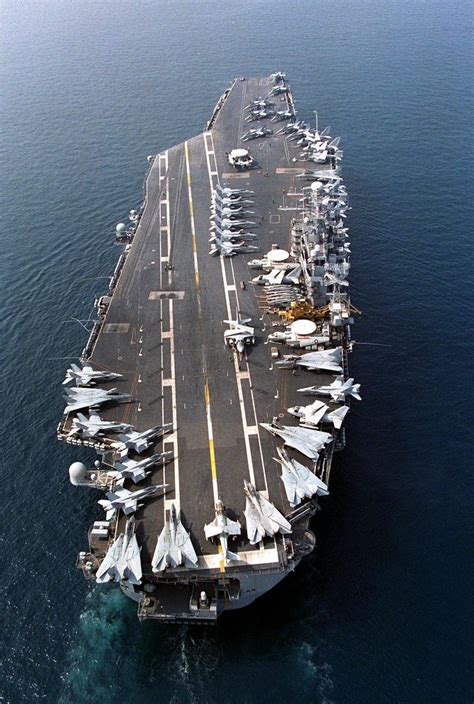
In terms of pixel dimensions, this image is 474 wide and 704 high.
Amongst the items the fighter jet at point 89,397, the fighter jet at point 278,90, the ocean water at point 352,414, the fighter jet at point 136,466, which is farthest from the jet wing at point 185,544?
the fighter jet at point 278,90

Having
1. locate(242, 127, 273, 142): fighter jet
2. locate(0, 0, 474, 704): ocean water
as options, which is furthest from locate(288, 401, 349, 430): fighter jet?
locate(242, 127, 273, 142): fighter jet

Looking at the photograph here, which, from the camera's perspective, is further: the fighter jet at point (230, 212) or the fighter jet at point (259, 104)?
the fighter jet at point (259, 104)

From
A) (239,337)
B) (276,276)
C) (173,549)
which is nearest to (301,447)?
(173,549)

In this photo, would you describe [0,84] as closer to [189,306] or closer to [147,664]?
[189,306]

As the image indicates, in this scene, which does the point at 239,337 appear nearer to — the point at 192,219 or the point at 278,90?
the point at 192,219

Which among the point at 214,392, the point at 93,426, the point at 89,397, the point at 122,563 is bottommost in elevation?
the point at 122,563

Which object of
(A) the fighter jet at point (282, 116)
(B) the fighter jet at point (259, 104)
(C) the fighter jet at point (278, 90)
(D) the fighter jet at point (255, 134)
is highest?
(C) the fighter jet at point (278, 90)

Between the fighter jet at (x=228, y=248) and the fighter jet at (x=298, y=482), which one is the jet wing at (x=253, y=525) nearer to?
the fighter jet at (x=298, y=482)
